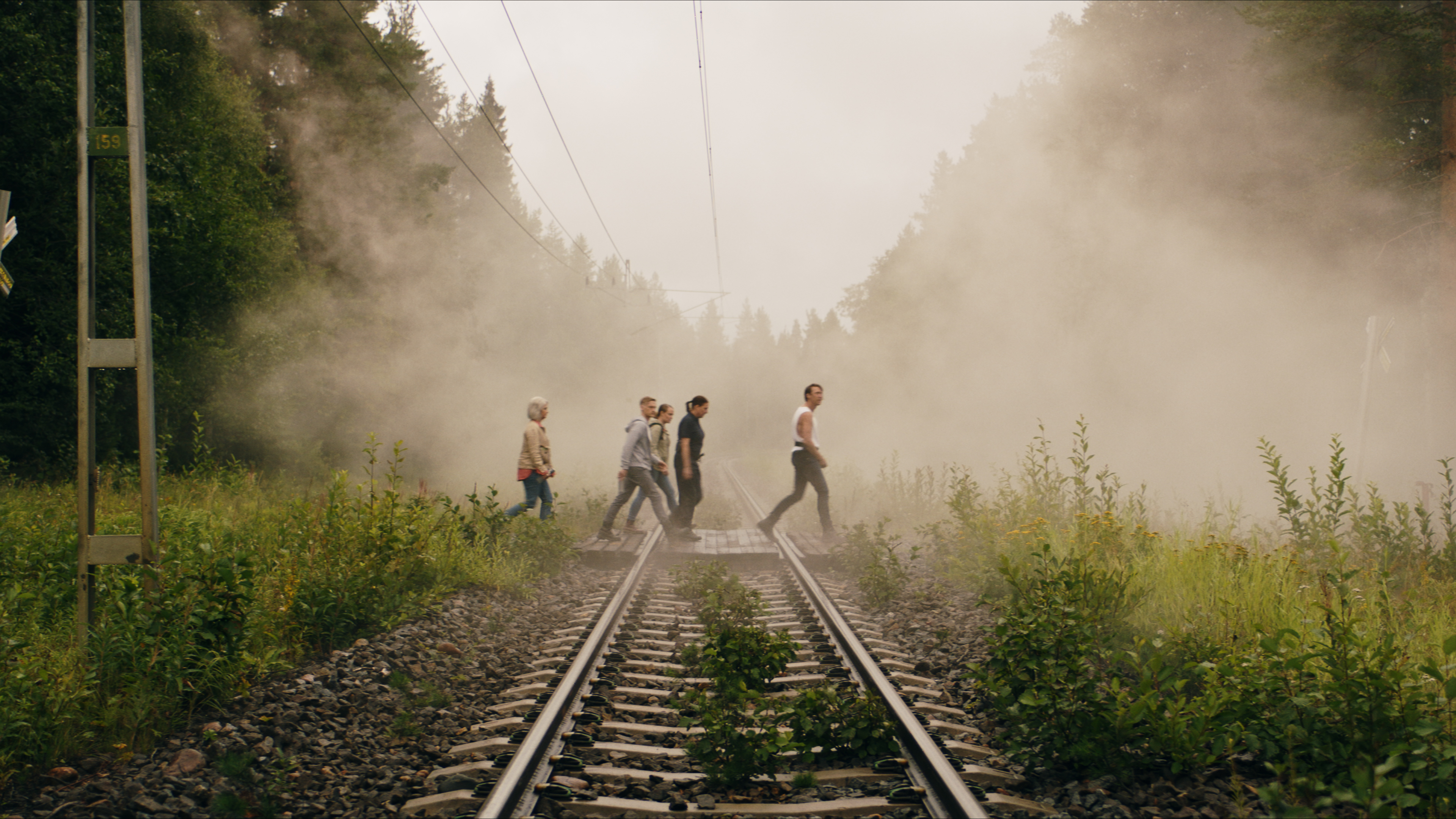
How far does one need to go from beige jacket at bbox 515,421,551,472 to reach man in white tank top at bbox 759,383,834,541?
3.21 meters

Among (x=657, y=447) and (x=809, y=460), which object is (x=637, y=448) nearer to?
(x=657, y=447)

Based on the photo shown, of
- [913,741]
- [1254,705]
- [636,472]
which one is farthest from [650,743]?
[636,472]

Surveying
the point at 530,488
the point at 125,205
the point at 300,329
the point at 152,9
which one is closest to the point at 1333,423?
the point at 530,488

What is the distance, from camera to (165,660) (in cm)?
395

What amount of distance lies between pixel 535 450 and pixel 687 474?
205 cm

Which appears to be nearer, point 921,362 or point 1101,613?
point 1101,613

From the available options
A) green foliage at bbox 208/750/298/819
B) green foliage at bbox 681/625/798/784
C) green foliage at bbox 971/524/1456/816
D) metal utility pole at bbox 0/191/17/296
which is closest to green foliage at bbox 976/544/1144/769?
green foliage at bbox 971/524/1456/816

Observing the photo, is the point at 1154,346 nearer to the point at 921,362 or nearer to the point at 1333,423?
the point at 1333,423

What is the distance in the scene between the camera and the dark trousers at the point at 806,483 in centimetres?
991

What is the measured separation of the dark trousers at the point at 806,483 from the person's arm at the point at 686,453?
1.30m

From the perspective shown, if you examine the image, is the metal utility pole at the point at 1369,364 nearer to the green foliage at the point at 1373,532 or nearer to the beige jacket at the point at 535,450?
the green foliage at the point at 1373,532

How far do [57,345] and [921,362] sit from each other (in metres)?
26.9

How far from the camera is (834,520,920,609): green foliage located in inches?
284

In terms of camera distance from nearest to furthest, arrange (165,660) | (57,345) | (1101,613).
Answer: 1. (165,660)
2. (1101,613)
3. (57,345)
